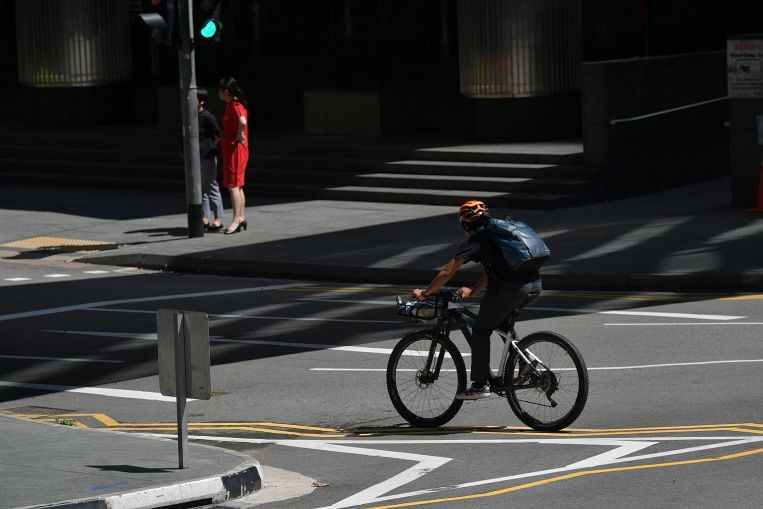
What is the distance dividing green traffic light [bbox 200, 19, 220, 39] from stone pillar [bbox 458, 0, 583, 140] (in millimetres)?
6964

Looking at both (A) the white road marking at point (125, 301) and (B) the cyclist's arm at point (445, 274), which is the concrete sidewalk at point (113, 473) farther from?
(A) the white road marking at point (125, 301)

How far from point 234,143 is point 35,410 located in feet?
33.6

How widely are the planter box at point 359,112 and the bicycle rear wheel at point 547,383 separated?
58.6 ft

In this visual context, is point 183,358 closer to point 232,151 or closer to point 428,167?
point 232,151

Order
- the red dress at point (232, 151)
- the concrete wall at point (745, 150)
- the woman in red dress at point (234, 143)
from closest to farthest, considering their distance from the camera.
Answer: the woman in red dress at point (234, 143) < the red dress at point (232, 151) < the concrete wall at point (745, 150)

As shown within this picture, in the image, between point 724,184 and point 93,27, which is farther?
point 93,27

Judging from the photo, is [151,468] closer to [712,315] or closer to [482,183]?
[712,315]

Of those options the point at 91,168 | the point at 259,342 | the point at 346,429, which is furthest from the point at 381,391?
the point at 91,168

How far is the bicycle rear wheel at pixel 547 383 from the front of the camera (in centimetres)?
1155

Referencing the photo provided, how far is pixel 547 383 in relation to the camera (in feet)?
38.4

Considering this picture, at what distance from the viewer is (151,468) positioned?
10.3m

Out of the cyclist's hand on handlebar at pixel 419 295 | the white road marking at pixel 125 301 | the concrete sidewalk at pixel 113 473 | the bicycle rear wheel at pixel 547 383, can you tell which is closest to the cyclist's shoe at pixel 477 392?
the bicycle rear wheel at pixel 547 383

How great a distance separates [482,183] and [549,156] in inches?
46.4

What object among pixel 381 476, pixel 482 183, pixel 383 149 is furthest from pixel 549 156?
pixel 381 476
